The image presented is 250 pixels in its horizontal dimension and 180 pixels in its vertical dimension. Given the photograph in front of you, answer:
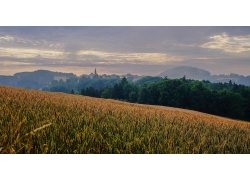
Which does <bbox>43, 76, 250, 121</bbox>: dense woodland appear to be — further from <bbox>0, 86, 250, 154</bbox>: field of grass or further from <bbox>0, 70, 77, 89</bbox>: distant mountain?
<bbox>0, 86, 250, 154</bbox>: field of grass

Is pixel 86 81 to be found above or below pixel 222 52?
below

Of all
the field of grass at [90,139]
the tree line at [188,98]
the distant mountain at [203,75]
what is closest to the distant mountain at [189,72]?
the distant mountain at [203,75]

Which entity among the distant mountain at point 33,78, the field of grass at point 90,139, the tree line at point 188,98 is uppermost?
the distant mountain at point 33,78

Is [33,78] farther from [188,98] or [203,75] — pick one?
[188,98]

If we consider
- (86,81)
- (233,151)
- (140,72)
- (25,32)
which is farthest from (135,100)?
(233,151)

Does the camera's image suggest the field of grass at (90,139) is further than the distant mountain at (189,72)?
No

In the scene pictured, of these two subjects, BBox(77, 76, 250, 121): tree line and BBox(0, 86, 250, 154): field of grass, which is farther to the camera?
BBox(77, 76, 250, 121): tree line

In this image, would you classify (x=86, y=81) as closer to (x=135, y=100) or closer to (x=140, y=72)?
(x=140, y=72)

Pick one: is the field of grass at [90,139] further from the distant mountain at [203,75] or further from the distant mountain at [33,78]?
the distant mountain at [33,78]

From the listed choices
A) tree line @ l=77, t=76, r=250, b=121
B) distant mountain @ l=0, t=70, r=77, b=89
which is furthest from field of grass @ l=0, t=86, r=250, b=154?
tree line @ l=77, t=76, r=250, b=121

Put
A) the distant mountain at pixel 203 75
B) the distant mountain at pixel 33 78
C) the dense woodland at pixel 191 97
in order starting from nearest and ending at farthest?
the distant mountain at pixel 203 75 → the distant mountain at pixel 33 78 → the dense woodland at pixel 191 97
